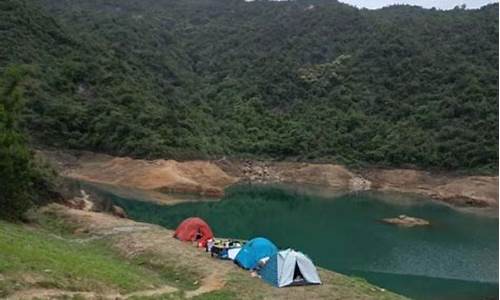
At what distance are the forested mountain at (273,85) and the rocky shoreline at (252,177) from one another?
219cm

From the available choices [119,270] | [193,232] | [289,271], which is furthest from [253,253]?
[193,232]

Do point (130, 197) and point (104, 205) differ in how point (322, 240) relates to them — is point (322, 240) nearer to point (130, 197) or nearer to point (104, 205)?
point (104, 205)

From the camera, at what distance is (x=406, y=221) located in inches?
2170

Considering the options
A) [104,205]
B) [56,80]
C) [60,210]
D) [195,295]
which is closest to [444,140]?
[56,80]

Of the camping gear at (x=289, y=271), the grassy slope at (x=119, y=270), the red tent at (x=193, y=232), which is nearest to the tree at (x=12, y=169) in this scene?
the grassy slope at (x=119, y=270)

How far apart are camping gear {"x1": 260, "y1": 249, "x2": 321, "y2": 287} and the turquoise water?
10761 mm

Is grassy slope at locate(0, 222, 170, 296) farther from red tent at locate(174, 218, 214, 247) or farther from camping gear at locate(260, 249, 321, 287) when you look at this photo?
red tent at locate(174, 218, 214, 247)

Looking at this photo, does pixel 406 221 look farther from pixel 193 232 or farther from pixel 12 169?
pixel 12 169

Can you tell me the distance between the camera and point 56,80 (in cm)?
7806

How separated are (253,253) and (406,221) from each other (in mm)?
35780

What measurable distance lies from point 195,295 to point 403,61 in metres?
90.4

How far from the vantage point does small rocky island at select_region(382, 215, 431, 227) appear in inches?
2146

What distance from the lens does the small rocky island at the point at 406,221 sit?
179ft

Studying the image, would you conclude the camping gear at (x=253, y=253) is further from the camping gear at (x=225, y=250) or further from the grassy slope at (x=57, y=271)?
the grassy slope at (x=57, y=271)
